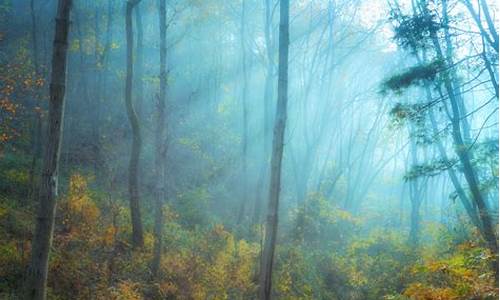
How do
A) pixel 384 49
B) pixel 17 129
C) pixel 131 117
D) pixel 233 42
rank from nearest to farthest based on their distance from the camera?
pixel 131 117 < pixel 17 129 < pixel 384 49 < pixel 233 42

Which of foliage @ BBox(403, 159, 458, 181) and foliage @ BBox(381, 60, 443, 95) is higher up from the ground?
foliage @ BBox(381, 60, 443, 95)

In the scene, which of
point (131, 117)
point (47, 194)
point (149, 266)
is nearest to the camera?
point (47, 194)

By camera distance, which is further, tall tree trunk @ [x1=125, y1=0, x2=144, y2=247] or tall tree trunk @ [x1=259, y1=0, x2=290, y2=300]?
tall tree trunk @ [x1=125, y1=0, x2=144, y2=247]

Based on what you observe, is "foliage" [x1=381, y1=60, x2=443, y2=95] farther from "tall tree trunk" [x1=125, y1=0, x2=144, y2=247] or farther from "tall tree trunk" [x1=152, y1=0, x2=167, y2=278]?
"tall tree trunk" [x1=125, y1=0, x2=144, y2=247]

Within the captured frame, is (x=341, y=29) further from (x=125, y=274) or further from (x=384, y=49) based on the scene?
(x=125, y=274)

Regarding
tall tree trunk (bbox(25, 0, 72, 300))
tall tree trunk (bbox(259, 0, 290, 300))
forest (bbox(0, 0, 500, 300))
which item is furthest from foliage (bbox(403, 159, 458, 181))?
tall tree trunk (bbox(25, 0, 72, 300))

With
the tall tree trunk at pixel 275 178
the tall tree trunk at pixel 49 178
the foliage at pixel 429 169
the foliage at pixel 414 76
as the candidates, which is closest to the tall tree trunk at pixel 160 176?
the tall tree trunk at pixel 275 178

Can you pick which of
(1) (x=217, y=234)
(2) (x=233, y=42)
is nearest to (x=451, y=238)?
(1) (x=217, y=234)

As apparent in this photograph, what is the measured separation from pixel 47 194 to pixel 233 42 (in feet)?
96.2

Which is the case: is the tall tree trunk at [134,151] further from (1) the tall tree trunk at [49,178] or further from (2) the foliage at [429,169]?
(2) the foliage at [429,169]

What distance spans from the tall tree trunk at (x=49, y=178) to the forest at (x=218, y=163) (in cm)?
2

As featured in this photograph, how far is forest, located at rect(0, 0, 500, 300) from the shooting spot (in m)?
8.90

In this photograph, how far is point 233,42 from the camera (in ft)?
110

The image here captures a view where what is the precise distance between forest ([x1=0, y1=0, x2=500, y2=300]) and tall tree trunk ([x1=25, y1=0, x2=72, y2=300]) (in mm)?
20
